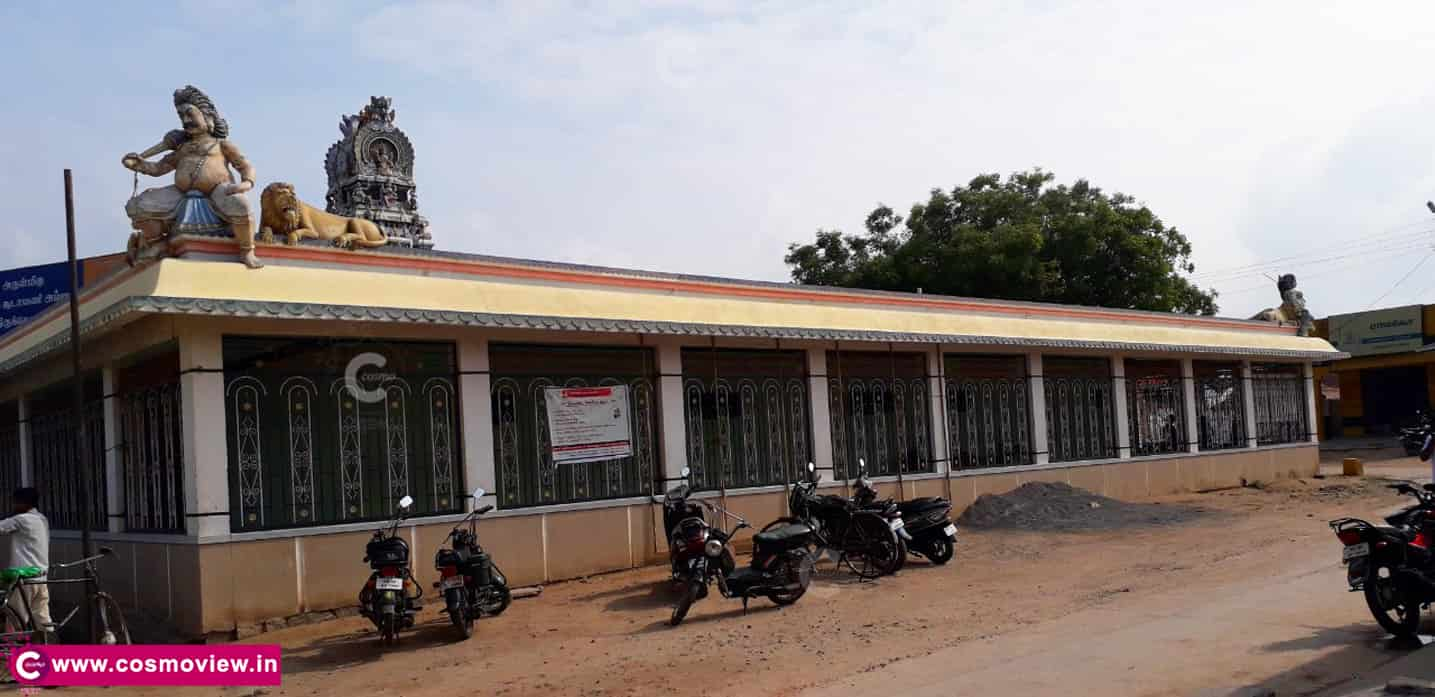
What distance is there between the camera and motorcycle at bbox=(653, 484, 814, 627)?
10133mm

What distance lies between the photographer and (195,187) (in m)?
10.5

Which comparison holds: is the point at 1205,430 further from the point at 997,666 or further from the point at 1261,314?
the point at 997,666

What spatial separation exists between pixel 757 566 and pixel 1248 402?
1640 cm

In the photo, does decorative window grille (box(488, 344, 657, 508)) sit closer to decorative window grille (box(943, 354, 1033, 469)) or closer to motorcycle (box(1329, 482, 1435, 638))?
decorative window grille (box(943, 354, 1033, 469))

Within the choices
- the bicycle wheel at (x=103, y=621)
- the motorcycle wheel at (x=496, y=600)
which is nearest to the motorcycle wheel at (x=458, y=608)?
the motorcycle wheel at (x=496, y=600)

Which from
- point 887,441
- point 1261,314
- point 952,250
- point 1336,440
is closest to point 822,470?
point 887,441

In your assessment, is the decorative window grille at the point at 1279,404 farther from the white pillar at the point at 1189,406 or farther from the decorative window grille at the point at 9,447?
the decorative window grille at the point at 9,447

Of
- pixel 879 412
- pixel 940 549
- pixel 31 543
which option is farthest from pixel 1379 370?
pixel 31 543

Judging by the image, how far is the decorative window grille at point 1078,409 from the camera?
18.7 metres

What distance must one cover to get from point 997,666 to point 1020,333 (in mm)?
A: 10616

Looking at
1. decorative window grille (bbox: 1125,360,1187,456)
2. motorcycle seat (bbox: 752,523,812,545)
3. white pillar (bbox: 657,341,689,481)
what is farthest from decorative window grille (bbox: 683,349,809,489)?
decorative window grille (bbox: 1125,360,1187,456)

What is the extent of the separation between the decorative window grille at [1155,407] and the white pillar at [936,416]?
201 inches

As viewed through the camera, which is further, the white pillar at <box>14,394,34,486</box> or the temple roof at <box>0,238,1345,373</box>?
the white pillar at <box>14,394,34,486</box>

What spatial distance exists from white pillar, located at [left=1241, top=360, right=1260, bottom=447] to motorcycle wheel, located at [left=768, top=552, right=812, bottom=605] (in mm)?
15810
